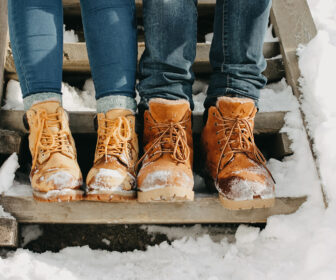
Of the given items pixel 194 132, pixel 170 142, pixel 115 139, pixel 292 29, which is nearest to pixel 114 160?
pixel 115 139

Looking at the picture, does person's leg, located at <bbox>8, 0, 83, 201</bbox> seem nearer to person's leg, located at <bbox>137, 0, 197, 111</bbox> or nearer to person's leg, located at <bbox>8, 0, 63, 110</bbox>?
person's leg, located at <bbox>8, 0, 63, 110</bbox>

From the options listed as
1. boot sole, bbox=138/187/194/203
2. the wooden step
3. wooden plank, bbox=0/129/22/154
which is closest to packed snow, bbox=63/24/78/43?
the wooden step

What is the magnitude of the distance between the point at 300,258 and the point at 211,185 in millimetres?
366

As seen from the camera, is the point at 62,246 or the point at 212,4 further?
the point at 212,4

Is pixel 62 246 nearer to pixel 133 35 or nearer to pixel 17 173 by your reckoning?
pixel 17 173

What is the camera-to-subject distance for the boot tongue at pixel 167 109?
1125 millimetres

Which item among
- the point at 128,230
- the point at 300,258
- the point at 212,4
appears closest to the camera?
the point at 300,258

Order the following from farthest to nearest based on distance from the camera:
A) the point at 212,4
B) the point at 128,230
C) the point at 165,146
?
the point at 212,4
the point at 128,230
the point at 165,146

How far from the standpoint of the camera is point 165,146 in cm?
113

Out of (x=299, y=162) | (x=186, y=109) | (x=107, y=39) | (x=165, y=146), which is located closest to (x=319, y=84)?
(x=299, y=162)

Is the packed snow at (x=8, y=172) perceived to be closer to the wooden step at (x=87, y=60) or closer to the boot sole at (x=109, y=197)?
the boot sole at (x=109, y=197)

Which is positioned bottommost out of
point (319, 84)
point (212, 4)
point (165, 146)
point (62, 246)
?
point (62, 246)

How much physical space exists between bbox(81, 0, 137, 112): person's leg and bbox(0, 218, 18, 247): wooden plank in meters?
0.48

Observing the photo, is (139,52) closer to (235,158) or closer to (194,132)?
(194,132)
